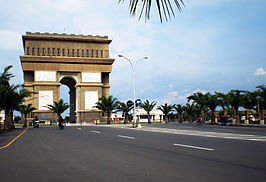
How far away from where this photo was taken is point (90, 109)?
71062mm

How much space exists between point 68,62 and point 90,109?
1277 cm

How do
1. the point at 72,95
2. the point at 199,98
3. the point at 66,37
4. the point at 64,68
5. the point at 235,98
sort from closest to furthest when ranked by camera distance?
the point at 235,98
the point at 199,98
the point at 64,68
the point at 66,37
the point at 72,95

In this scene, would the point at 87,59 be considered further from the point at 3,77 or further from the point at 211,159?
the point at 211,159

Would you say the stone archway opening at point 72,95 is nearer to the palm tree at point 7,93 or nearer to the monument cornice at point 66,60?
the monument cornice at point 66,60

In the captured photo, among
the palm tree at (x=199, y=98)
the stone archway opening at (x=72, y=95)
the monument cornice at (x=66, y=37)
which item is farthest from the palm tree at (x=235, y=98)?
the stone archway opening at (x=72, y=95)

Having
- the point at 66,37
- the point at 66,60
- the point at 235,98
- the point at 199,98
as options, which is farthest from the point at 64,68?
the point at 235,98

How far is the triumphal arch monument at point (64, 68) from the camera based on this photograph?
68312 mm

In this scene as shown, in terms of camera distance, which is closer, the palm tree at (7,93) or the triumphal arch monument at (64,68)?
the palm tree at (7,93)

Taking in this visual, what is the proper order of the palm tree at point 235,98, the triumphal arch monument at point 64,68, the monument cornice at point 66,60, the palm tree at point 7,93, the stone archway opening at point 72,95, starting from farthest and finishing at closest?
the stone archway opening at point 72,95 → the triumphal arch monument at point 64,68 → the monument cornice at point 66,60 → the palm tree at point 235,98 → the palm tree at point 7,93

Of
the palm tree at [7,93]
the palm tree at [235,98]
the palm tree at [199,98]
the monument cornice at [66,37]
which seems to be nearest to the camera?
the palm tree at [7,93]

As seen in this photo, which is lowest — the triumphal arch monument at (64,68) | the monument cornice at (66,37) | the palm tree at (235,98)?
the palm tree at (235,98)

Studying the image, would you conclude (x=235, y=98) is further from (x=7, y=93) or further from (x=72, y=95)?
(x=72, y=95)

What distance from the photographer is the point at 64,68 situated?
70.9 metres

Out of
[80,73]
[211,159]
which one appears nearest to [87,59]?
[80,73]
